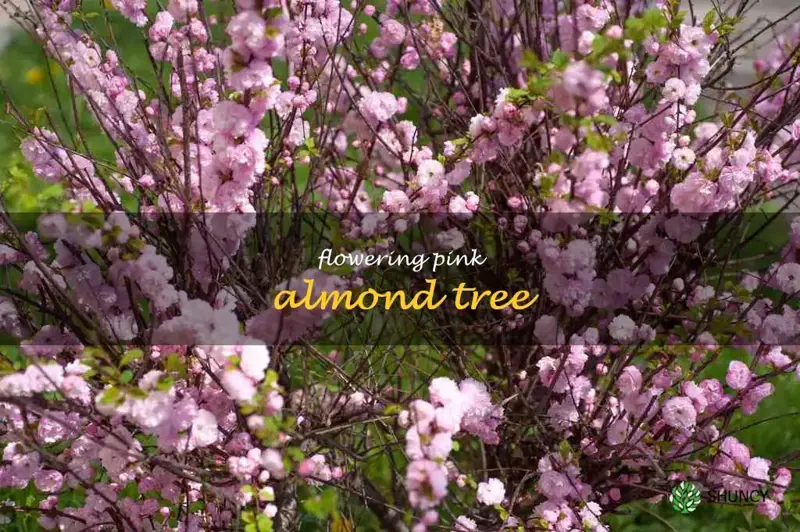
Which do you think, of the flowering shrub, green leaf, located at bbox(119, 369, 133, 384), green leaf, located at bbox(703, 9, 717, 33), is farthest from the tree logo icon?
green leaf, located at bbox(119, 369, 133, 384)

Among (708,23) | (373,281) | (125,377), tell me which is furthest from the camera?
(373,281)

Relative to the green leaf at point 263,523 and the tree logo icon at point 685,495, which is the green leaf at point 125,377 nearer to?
the green leaf at point 263,523

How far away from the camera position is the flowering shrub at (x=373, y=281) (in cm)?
128

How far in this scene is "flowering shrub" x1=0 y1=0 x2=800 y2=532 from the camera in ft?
4.21

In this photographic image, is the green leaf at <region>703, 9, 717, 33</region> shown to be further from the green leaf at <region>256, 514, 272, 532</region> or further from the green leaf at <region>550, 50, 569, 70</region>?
the green leaf at <region>256, 514, 272, 532</region>

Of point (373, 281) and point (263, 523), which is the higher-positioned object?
point (373, 281)

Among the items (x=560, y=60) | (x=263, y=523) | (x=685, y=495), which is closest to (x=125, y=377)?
Answer: (x=263, y=523)

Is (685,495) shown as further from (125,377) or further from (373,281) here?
(125,377)

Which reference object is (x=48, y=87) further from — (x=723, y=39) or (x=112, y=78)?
(x=723, y=39)

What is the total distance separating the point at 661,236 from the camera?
1.77 metres

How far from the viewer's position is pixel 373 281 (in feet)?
6.66

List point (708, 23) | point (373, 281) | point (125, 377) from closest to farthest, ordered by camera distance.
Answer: point (125, 377) < point (708, 23) < point (373, 281)

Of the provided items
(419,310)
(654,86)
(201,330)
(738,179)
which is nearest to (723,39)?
(654,86)

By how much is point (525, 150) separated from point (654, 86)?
1.16 ft
